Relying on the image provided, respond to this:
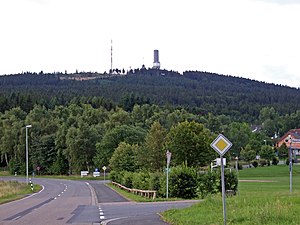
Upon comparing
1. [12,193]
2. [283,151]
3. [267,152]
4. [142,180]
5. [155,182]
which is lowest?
[12,193]

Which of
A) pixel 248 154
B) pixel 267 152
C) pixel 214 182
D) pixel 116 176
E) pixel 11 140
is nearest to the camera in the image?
pixel 214 182

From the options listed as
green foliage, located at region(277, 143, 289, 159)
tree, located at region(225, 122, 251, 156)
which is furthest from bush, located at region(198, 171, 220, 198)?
green foliage, located at region(277, 143, 289, 159)

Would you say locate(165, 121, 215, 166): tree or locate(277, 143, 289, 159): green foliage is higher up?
locate(165, 121, 215, 166): tree

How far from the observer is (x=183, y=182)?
39.9 meters

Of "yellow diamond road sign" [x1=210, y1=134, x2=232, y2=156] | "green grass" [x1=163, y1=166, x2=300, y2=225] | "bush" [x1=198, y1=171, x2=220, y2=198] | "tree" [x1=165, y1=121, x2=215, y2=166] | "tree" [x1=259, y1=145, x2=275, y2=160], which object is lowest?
"tree" [x1=259, y1=145, x2=275, y2=160]

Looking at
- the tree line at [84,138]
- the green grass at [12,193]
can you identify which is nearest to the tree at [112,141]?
the tree line at [84,138]

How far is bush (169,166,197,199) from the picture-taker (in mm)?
39500

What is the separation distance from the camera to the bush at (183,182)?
39500mm

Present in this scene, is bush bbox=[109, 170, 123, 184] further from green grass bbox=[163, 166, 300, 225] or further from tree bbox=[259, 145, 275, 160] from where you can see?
tree bbox=[259, 145, 275, 160]

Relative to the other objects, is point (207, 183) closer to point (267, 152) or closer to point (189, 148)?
point (189, 148)

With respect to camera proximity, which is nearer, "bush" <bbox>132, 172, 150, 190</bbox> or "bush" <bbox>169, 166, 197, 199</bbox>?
"bush" <bbox>169, 166, 197, 199</bbox>

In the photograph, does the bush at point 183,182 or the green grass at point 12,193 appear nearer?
the bush at point 183,182

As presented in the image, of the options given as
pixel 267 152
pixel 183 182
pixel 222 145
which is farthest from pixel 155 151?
pixel 267 152

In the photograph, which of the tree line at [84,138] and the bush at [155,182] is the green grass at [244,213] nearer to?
the bush at [155,182]
